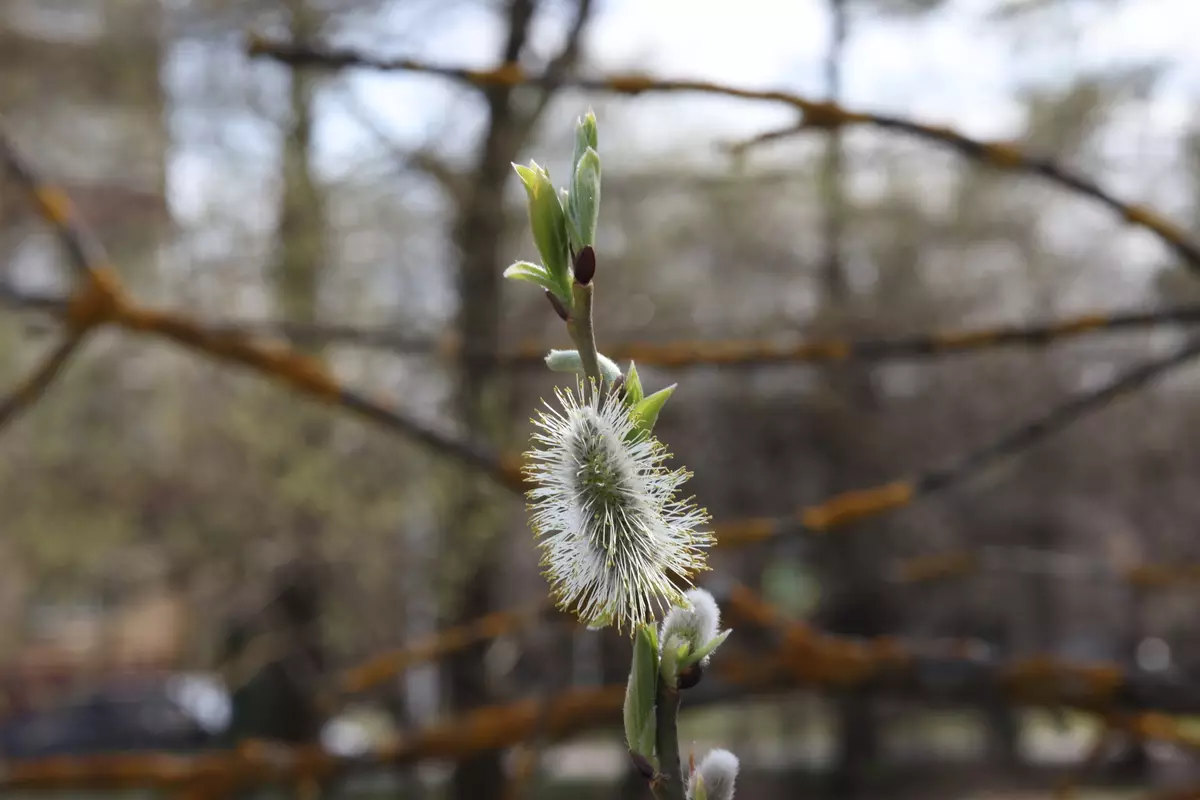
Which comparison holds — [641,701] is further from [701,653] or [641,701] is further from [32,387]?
[32,387]

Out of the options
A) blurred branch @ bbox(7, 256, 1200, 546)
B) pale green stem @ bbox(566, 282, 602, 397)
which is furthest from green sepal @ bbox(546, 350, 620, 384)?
blurred branch @ bbox(7, 256, 1200, 546)

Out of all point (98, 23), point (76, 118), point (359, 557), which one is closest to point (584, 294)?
point (359, 557)

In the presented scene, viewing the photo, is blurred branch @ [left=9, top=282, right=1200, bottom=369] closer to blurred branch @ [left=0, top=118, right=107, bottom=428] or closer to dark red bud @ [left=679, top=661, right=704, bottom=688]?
blurred branch @ [left=0, top=118, right=107, bottom=428]

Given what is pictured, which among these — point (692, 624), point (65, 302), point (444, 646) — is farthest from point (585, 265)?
point (444, 646)

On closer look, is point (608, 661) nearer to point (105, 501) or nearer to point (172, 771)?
point (105, 501)

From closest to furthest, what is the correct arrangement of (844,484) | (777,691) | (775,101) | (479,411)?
1. (775,101)
2. (777,691)
3. (479,411)
4. (844,484)
